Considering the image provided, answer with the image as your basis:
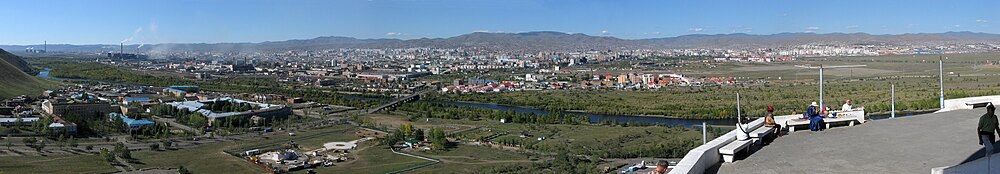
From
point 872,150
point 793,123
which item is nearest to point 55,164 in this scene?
point 793,123

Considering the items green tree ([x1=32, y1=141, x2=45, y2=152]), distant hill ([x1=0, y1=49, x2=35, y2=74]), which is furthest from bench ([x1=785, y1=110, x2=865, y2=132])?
distant hill ([x1=0, y1=49, x2=35, y2=74])

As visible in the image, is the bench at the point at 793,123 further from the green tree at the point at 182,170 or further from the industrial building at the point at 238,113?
the industrial building at the point at 238,113

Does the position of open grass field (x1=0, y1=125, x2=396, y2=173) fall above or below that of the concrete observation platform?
below

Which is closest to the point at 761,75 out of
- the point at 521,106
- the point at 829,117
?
the point at 521,106

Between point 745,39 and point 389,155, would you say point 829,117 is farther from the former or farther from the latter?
point 745,39

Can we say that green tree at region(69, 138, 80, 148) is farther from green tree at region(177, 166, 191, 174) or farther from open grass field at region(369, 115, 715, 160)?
open grass field at region(369, 115, 715, 160)

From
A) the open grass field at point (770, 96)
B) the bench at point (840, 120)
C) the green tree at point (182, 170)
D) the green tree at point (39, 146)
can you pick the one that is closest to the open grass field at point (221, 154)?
the green tree at point (182, 170)

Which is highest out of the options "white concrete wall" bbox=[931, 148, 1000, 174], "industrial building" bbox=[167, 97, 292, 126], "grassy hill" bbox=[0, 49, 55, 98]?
"white concrete wall" bbox=[931, 148, 1000, 174]

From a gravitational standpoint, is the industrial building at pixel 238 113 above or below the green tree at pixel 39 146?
above
